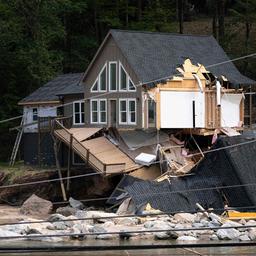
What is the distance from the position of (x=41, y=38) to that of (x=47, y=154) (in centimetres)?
1144

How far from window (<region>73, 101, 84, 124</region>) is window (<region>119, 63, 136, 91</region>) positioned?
15.2 feet

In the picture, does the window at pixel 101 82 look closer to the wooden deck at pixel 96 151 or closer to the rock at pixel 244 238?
the wooden deck at pixel 96 151

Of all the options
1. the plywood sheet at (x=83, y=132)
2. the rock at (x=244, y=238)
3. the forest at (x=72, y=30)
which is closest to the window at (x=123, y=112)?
the plywood sheet at (x=83, y=132)

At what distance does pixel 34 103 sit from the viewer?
51.6m

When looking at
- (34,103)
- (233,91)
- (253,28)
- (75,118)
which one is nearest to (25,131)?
(34,103)

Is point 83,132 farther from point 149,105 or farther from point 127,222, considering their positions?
point 127,222

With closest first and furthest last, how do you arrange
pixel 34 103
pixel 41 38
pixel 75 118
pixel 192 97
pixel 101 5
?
pixel 192 97 → pixel 75 118 → pixel 34 103 → pixel 41 38 → pixel 101 5

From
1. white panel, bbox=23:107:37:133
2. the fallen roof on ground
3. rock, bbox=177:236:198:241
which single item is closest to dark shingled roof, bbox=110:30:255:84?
the fallen roof on ground

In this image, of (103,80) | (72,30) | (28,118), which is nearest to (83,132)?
(103,80)

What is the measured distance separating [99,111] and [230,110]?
8.51m

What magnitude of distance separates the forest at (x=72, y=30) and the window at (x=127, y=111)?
13673 mm

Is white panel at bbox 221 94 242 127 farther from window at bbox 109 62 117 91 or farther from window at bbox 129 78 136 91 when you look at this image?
window at bbox 109 62 117 91

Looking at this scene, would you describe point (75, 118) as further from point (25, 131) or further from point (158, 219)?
point (158, 219)

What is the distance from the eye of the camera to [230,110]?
4534cm
